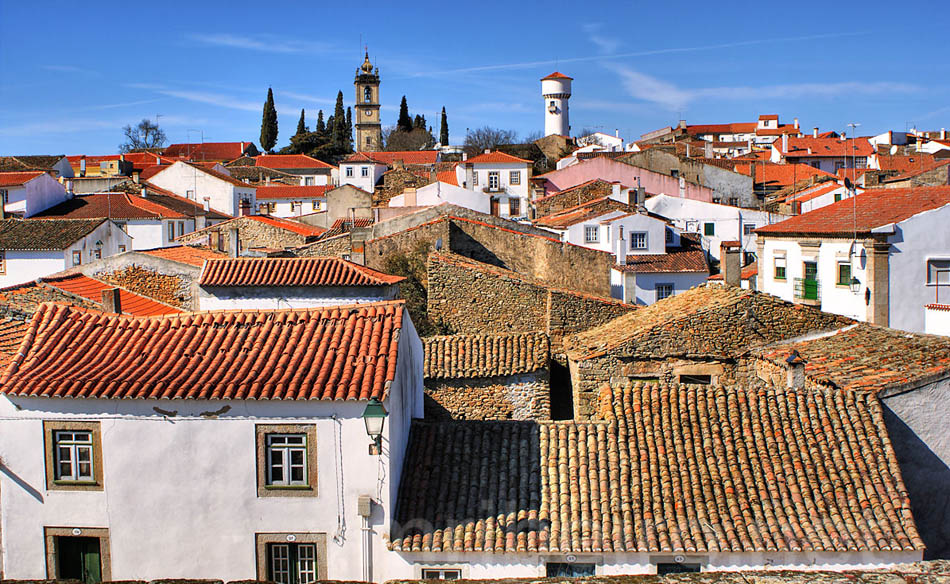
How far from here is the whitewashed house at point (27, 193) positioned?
4762 cm

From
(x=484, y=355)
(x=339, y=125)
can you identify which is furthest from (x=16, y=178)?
(x=339, y=125)

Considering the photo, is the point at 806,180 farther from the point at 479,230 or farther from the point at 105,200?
the point at 105,200

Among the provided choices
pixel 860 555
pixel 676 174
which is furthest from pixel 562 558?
pixel 676 174

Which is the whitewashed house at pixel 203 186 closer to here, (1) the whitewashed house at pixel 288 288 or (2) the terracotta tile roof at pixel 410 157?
(2) the terracotta tile roof at pixel 410 157

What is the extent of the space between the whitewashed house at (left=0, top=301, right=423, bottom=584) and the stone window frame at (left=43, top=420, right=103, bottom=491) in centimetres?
1

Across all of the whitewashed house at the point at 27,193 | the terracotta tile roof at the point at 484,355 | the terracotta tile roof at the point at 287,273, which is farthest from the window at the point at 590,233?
the whitewashed house at the point at 27,193

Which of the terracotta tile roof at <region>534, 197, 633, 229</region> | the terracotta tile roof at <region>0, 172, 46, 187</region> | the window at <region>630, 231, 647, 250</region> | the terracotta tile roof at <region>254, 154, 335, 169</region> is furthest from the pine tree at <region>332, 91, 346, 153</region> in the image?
the window at <region>630, 231, 647, 250</region>

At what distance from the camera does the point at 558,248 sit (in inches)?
1284

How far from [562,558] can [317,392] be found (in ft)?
11.9

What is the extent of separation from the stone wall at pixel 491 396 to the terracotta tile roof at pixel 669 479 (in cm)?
628

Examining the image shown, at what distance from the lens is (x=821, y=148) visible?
84.6 meters

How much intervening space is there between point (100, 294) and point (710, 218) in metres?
33.1

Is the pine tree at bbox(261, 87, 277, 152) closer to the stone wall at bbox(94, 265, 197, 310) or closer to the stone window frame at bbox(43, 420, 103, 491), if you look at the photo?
the stone wall at bbox(94, 265, 197, 310)

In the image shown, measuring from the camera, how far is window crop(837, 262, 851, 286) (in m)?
24.4
